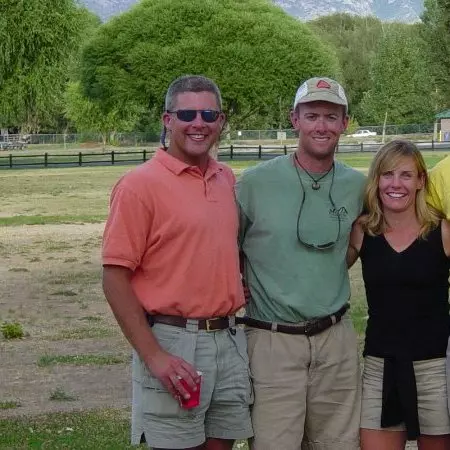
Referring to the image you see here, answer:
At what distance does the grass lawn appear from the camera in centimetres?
630

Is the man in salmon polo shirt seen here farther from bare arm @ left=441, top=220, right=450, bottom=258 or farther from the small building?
the small building

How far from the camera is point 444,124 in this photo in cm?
7188

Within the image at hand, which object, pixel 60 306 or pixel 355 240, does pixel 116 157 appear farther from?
pixel 355 240

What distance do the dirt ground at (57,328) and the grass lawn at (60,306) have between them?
0.01 meters

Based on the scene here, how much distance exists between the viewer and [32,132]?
270 feet

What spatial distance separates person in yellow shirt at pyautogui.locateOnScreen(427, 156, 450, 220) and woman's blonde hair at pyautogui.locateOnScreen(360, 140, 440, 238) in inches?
1.1

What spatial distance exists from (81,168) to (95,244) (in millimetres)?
28188

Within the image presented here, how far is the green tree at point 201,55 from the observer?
45750mm

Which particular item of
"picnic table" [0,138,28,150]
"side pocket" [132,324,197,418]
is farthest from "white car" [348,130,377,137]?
"side pocket" [132,324,197,418]

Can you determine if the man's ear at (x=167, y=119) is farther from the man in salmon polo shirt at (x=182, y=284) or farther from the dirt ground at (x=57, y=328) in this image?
the dirt ground at (x=57, y=328)

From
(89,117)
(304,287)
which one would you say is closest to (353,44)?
(89,117)

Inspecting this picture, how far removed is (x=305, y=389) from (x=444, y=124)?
69.8 metres

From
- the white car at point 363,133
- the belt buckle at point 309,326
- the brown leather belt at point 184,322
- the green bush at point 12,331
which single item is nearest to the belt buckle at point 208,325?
the brown leather belt at point 184,322

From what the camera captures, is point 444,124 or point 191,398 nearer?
point 191,398
